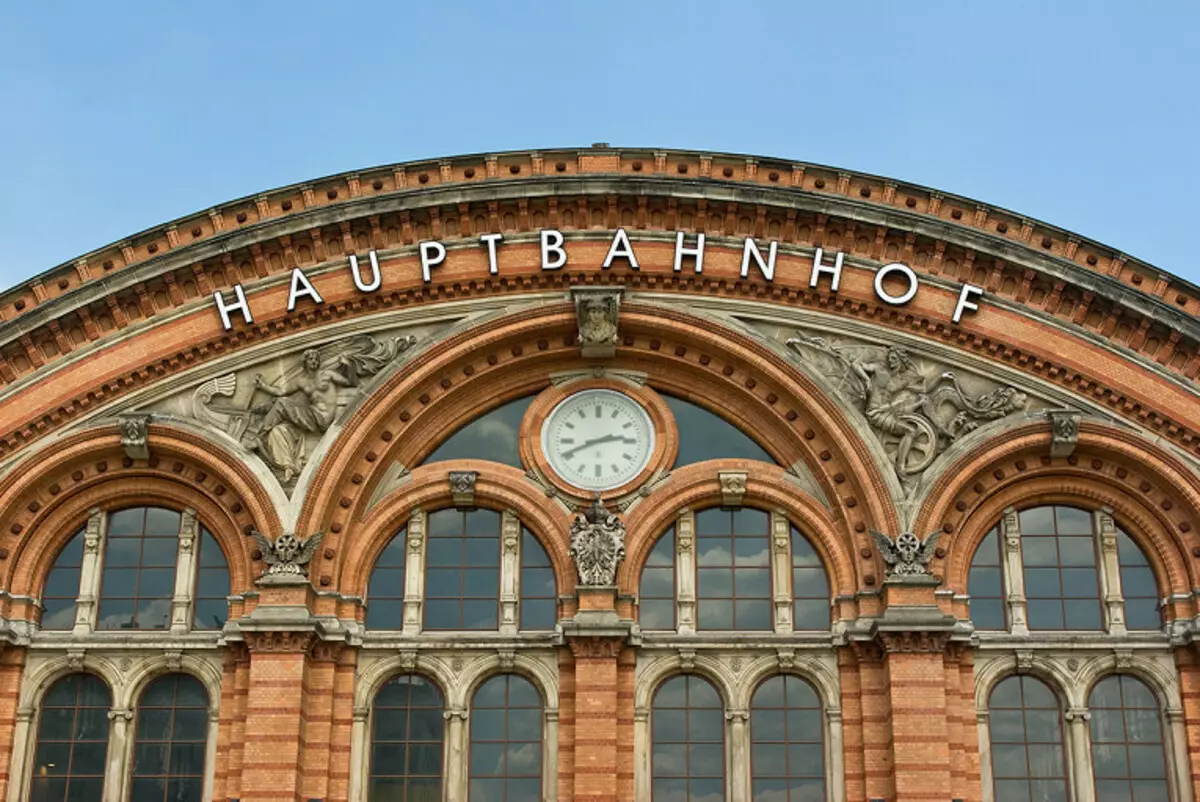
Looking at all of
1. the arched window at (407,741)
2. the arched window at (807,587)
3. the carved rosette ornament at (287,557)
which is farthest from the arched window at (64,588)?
the arched window at (807,587)

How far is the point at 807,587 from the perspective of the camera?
3216 cm

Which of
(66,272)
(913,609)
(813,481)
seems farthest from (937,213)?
(66,272)

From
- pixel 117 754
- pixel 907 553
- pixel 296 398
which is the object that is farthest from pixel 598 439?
pixel 117 754

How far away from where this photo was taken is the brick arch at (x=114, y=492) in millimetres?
31969

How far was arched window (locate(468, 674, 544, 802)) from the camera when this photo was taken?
30.9 metres

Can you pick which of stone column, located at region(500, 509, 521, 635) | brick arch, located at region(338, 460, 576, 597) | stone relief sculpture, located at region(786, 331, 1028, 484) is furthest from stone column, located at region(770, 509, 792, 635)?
stone column, located at region(500, 509, 521, 635)

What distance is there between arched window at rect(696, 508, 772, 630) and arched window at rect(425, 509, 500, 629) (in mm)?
3958

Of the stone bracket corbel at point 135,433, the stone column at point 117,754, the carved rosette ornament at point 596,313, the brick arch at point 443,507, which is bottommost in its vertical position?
the stone column at point 117,754

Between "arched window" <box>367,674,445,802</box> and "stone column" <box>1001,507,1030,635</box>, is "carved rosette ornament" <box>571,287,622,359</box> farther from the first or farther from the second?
"stone column" <box>1001,507,1030,635</box>

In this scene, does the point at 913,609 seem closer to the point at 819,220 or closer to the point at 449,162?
the point at 819,220

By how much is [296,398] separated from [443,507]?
3.53m

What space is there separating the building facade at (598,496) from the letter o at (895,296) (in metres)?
0.07

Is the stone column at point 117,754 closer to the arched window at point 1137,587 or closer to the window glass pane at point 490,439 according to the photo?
the window glass pane at point 490,439

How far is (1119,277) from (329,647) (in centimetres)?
1658
